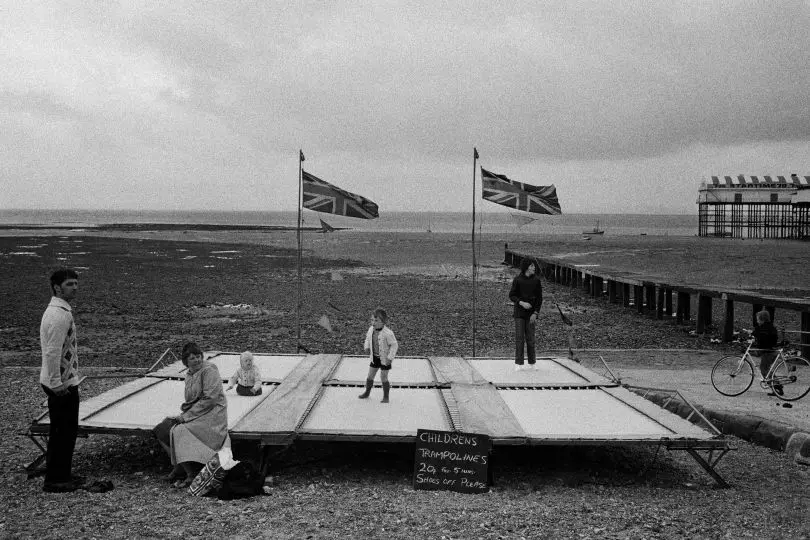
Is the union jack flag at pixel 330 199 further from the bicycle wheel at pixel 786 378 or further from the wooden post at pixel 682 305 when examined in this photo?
the wooden post at pixel 682 305

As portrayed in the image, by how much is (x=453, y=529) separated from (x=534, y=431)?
200 centimetres

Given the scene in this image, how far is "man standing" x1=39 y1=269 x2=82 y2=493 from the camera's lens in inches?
290

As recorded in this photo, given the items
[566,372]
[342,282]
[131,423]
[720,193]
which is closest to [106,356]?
[131,423]

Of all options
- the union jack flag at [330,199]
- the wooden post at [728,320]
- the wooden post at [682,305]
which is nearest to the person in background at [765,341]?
the wooden post at [728,320]

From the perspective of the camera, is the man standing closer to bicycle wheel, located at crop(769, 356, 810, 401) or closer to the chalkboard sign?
the chalkboard sign

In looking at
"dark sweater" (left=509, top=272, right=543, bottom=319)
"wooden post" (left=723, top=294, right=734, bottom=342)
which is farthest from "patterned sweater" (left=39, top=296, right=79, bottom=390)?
"wooden post" (left=723, top=294, right=734, bottom=342)

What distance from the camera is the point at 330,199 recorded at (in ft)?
51.4

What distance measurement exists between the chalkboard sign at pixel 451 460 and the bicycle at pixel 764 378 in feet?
18.0

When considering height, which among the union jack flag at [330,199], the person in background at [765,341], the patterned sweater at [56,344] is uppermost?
the union jack flag at [330,199]

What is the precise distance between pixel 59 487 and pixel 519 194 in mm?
10783

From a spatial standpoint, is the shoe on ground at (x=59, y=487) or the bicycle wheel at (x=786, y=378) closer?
the shoe on ground at (x=59, y=487)

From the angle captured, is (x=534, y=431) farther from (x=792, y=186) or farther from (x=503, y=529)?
(x=792, y=186)

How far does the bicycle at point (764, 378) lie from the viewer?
11.3 meters

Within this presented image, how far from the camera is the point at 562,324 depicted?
22.3m
